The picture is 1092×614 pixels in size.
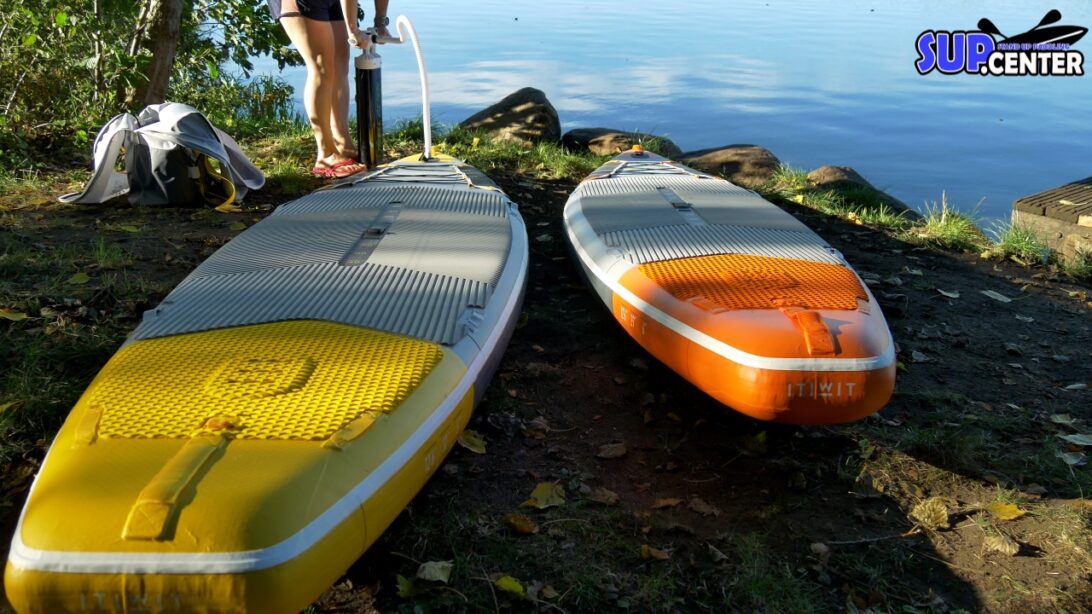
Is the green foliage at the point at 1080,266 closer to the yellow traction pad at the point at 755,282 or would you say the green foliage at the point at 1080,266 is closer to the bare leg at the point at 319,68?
the yellow traction pad at the point at 755,282

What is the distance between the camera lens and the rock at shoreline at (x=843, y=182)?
602cm

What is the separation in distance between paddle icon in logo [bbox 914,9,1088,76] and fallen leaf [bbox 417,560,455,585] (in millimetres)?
7583

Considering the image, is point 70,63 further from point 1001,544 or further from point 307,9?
point 1001,544

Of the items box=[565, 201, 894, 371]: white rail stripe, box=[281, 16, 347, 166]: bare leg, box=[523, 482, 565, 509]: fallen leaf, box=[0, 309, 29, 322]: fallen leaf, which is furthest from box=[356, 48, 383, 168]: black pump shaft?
box=[523, 482, 565, 509]: fallen leaf

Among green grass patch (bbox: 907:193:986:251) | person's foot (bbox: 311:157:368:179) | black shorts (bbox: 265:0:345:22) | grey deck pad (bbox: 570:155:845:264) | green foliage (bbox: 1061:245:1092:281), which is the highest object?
black shorts (bbox: 265:0:345:22)

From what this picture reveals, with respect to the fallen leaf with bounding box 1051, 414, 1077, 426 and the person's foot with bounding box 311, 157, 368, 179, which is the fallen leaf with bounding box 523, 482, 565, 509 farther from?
the person's foot with bounding box 311, 157, 368, 179

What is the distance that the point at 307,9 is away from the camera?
459 centimetres

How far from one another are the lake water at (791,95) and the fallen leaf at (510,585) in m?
5.33

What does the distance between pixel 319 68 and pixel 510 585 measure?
11.2 feet

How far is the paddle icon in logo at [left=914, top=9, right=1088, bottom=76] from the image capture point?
30.1 feet

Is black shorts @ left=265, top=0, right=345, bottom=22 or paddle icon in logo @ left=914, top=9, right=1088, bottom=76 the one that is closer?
black shorts @ left=265, top=0, right=345, bottom=22

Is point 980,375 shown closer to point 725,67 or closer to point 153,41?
point 153,41

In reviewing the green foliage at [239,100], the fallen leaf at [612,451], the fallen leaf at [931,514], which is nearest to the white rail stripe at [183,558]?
the fallen leaf at [612,451]

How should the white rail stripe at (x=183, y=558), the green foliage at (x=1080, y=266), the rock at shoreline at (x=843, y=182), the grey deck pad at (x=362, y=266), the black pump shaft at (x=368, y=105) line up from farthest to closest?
the rock at shoreline at (x=843, y=182), the black pump shaft at (x=368, y=105), the green foliage at (x=1080, y=266), the grey deck pad at (x=362, y=266), the white rail stripe at (x=183, y=558)
